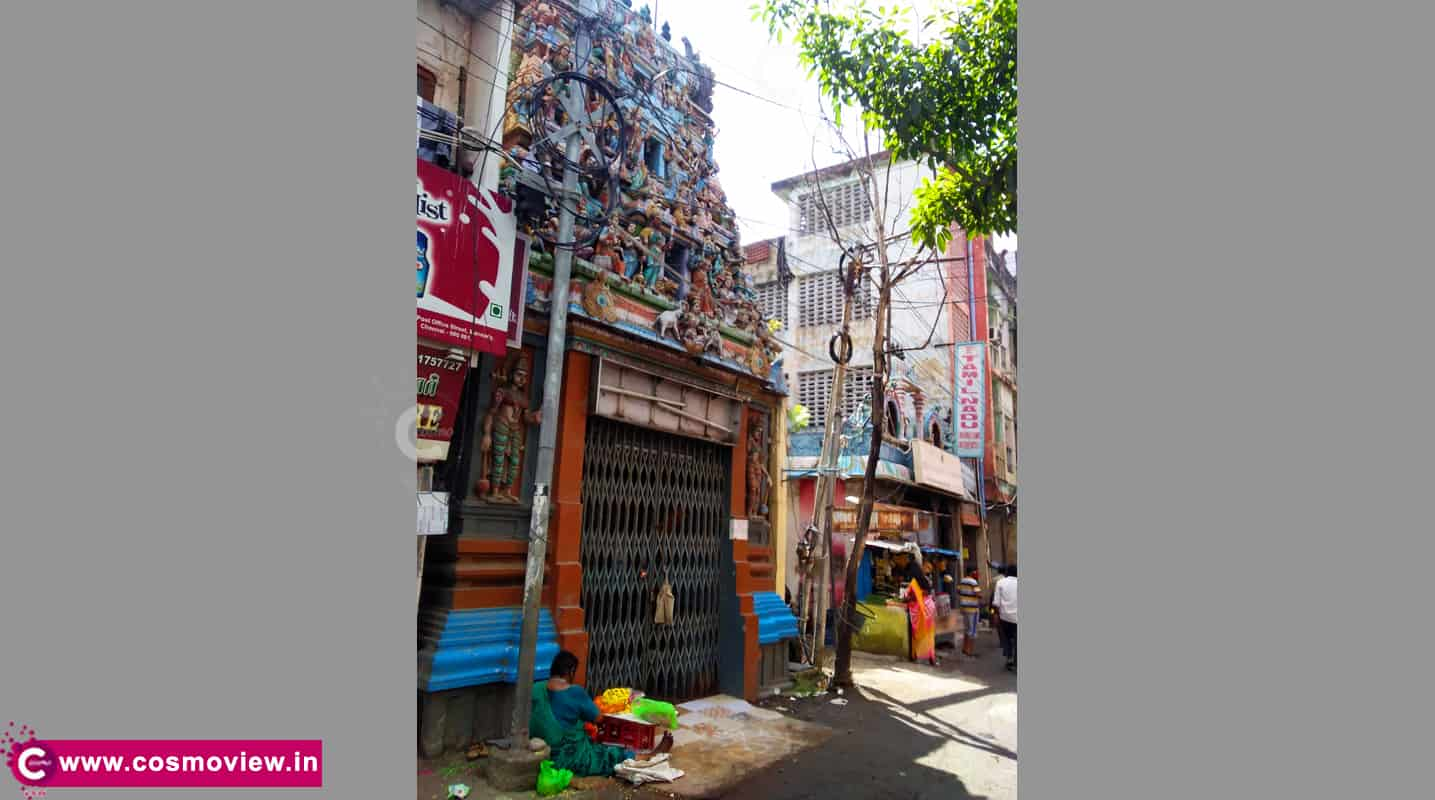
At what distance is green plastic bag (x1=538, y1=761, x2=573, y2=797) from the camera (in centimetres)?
546

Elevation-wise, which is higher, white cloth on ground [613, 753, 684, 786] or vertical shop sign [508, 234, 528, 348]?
vertical shop sign [508, 234, 528, 348]

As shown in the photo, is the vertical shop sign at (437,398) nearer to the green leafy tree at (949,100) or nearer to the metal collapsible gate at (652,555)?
the metal collapsible gate at (652,555)

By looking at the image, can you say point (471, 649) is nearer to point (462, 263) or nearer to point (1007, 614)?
point (462, 263)

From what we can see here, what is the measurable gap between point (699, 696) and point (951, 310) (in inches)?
649

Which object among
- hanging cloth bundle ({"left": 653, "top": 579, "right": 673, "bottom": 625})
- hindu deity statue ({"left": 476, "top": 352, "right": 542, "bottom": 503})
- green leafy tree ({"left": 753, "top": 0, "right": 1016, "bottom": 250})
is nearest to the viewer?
green leafy tree ({"left": 753, "top": 0, "right": 1016, "bottom": 250})

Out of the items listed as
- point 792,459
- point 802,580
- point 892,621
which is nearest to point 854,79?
point 802,580

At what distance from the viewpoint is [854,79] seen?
5699 millimetres

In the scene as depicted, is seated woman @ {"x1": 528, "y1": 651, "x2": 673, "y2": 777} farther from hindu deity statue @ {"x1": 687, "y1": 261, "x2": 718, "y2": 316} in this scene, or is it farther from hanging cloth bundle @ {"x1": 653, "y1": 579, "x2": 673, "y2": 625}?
hindu deity statue @ {"x1": 687, "y1": 261, "x2": 718, "y2": 316}

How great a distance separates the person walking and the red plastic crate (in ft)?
33.4

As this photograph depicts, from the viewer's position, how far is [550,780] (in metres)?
5.49

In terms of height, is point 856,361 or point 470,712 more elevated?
point 856,361

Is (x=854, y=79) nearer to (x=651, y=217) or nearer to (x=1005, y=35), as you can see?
(x=1005, y=35)

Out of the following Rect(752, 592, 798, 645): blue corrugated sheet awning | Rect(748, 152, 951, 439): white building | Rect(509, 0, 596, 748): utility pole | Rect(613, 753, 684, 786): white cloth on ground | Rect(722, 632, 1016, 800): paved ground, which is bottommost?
Rect(722, 632, 1016, 800): paved ground

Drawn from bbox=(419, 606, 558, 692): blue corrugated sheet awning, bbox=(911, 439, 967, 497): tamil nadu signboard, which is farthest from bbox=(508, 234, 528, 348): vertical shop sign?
bbox=(911, 439, 967, 497): tamil nadu signboard
